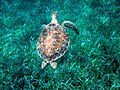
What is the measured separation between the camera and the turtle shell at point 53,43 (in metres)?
4.47

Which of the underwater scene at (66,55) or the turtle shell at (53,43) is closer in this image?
the underwater scene at (66,55)

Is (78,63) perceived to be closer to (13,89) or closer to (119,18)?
(13,89)

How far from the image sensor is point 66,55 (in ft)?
15.8

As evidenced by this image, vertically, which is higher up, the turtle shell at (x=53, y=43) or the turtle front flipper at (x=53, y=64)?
the turtle shell at (x=53, y=43)

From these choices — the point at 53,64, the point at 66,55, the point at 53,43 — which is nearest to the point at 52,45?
the point at 53,43

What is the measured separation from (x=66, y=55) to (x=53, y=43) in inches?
21.5

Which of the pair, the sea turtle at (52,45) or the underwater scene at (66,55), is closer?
the underwater scene at (66,55)

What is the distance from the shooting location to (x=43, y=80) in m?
4.32

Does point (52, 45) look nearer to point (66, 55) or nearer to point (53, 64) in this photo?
point (53, 64)

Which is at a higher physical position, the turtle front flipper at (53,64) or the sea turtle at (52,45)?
the sea turtle at (52,45)

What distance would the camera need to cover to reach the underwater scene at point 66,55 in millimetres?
4250

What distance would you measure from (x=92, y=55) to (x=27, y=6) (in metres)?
4.11

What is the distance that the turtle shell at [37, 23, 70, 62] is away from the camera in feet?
14.7

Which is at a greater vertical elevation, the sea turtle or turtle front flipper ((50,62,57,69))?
the sea turtle
